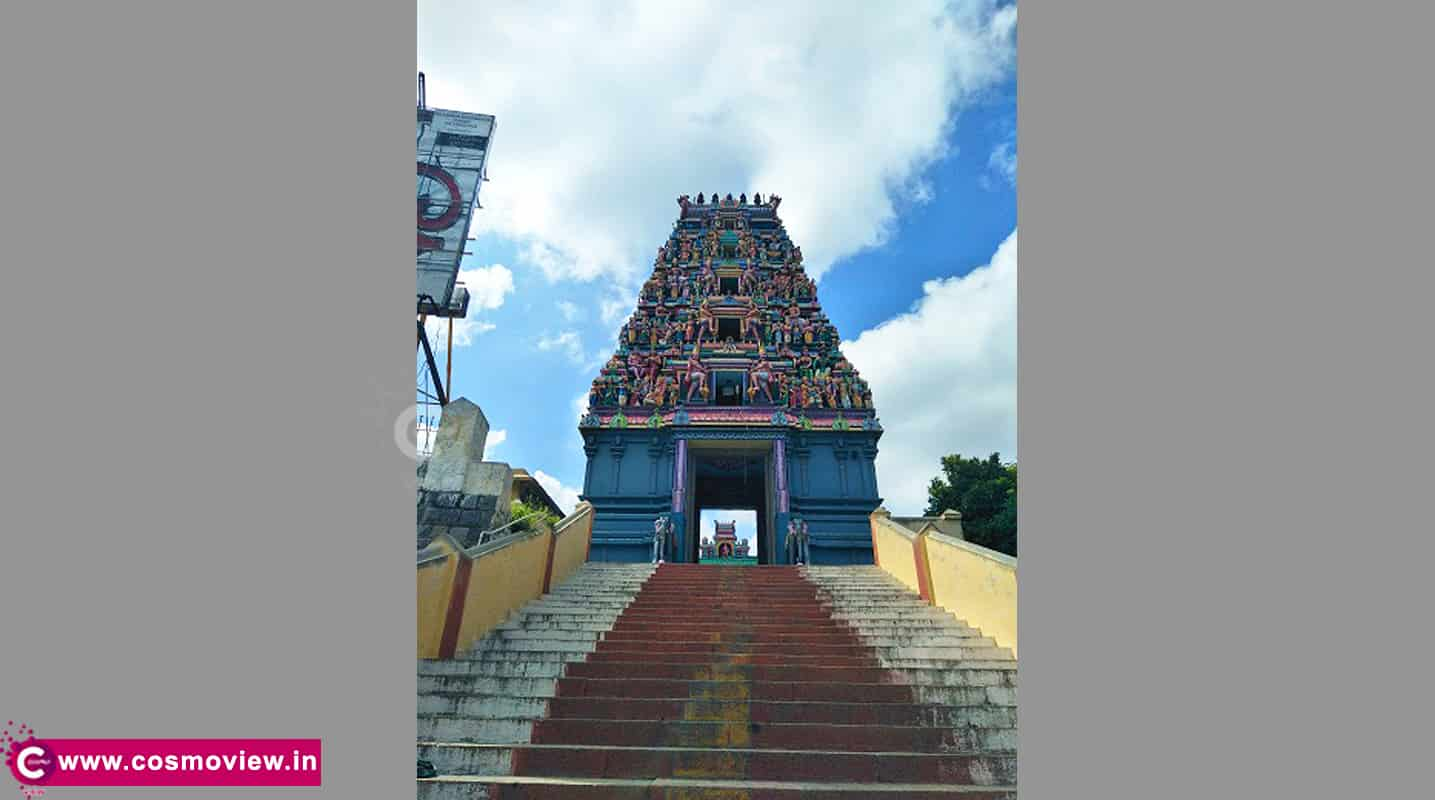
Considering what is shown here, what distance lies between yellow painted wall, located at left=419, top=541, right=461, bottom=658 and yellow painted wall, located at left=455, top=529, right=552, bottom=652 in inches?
10.0

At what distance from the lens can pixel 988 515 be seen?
1530 cm

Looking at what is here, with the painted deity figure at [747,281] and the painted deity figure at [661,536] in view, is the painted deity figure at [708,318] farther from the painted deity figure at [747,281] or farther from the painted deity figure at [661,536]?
the painted deity figure at [661,536]

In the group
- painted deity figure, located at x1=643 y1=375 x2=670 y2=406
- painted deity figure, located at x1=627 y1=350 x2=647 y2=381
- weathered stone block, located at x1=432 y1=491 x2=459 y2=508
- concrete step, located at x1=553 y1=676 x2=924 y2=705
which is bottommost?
concrete step, located at x1=553 y1=676 x2=924 y2=705

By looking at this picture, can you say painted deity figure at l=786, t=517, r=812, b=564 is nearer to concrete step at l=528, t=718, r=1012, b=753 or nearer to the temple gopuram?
the temple gopuram

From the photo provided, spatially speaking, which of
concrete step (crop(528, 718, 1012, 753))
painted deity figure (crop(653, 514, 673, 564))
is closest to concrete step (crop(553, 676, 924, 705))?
concrete step (crop(528, 718, 1012, 753))

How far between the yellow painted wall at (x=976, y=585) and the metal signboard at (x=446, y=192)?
10789mm

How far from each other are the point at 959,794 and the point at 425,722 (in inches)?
130

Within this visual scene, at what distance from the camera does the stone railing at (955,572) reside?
5.39 meters

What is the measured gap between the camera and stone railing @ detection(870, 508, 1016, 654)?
5.39m

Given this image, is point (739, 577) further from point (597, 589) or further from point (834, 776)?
point (834, 776)

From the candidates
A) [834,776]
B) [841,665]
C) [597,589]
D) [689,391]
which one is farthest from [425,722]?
[689,391]

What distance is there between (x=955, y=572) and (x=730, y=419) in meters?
7.96
